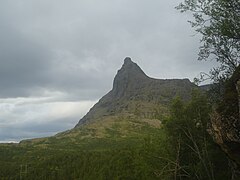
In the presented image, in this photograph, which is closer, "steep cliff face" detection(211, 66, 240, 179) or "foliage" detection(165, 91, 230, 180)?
"steep cliff face" detection(211, 66, 240, 179)

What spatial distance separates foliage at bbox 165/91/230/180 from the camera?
3112cm

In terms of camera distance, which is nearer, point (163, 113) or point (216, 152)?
point (216, 152)

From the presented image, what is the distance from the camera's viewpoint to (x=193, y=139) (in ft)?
100

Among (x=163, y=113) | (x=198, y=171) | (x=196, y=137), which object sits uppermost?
(x=163, y=113)

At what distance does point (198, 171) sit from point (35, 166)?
16630cm

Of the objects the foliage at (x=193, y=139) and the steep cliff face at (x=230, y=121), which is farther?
the foliage at (x=193, y=139)

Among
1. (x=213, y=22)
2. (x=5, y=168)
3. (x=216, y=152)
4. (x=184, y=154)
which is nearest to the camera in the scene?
(x=213, y=22)

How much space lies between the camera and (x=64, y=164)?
182 metres

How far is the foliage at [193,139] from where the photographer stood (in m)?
31.1

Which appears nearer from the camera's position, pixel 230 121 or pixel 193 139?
pixel 230 121

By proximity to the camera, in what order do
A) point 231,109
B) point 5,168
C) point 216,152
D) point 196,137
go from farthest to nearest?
point 5,168 < point 196,137 < point 216,152 < point 231,109

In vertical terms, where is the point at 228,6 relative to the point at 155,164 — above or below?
above

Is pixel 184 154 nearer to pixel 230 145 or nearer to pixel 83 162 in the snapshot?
pixel 230 145

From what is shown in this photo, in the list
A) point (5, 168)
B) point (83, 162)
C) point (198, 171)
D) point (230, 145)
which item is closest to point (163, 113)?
point (198, 171)
